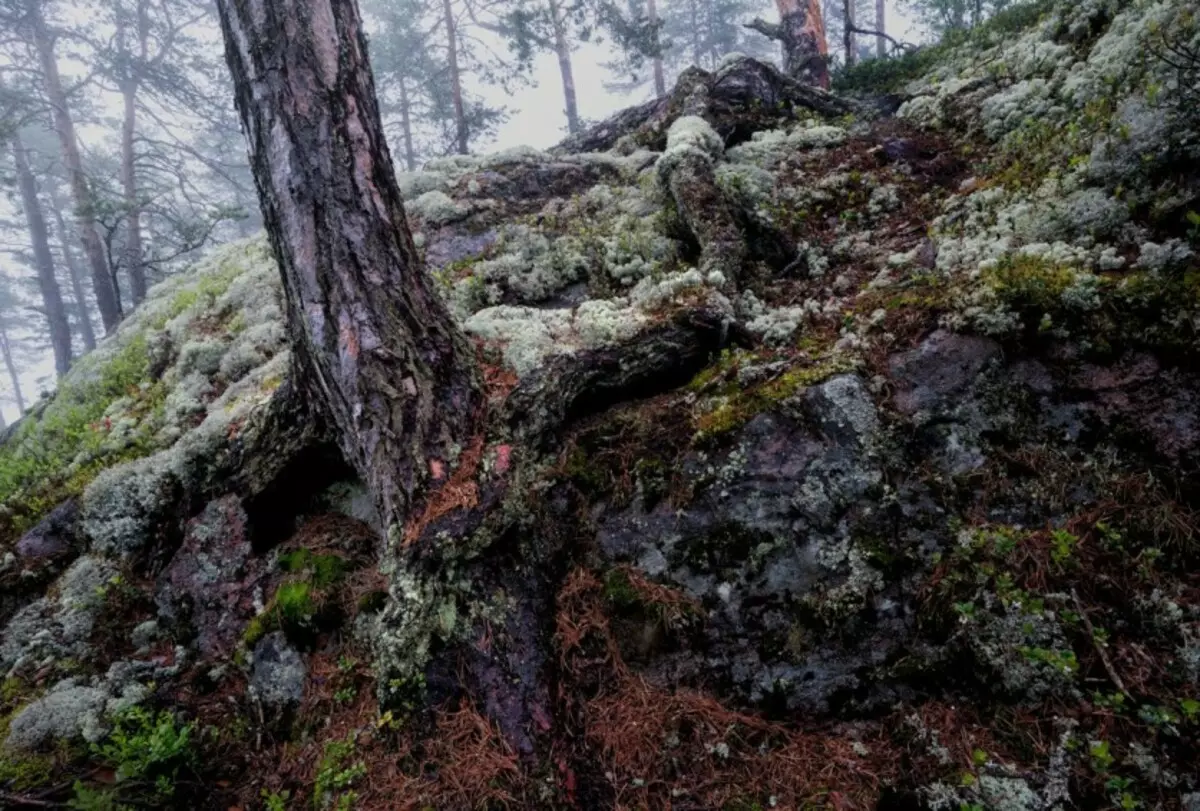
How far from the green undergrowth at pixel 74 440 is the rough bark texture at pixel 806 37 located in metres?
9.71

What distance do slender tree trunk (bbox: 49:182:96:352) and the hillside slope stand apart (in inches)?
1173

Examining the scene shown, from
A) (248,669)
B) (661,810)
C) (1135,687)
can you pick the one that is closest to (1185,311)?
(1135,687)

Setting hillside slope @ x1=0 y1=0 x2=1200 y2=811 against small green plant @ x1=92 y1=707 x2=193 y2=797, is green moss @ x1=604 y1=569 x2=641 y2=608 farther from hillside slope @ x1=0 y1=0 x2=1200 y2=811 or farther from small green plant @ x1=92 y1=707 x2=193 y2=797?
small green plant @ x1=92 y1=707 x2=193 y2=797

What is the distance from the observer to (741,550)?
318 cm

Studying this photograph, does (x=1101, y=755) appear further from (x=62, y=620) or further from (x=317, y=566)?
(x=62, y=620)

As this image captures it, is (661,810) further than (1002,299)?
No

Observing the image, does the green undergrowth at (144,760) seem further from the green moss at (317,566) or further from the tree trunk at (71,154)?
the tree trunk at (71,154)

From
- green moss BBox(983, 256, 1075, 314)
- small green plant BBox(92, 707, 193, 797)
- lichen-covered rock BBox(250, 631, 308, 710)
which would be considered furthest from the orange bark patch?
green moss BBox(983, 256, 1075, 314)

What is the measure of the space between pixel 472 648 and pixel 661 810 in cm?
111

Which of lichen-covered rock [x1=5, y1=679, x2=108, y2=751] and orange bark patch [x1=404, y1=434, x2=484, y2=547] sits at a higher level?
orange bark patch [x1=404, y1=434, x2=484, y2=547]

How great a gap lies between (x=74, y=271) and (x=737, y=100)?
1448 inches

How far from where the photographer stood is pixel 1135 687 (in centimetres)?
236

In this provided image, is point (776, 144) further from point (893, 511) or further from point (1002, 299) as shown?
point (893, 511)

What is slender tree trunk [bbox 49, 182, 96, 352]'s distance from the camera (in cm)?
2742
